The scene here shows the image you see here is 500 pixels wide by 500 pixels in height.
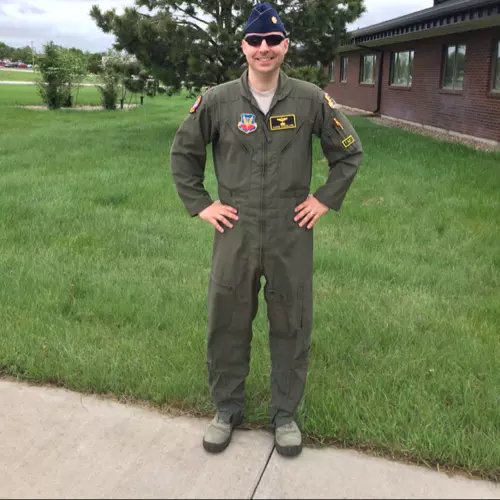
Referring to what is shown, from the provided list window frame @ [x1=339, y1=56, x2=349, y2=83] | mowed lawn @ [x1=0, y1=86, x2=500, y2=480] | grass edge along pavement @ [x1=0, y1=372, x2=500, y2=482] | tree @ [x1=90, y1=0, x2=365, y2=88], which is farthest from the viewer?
window frame @ [x1=339, y1=56, x2=349, y2=83]

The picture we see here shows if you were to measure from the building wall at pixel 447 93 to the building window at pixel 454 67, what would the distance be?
16 centimetres

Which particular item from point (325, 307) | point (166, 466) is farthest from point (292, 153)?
point (325, 307)

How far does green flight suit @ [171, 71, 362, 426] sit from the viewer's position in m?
2.42

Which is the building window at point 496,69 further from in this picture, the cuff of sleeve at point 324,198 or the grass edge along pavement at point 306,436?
the grass edge along pavement at point 306,436

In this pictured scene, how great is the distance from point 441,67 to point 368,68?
864cm

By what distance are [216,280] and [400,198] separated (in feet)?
17.2

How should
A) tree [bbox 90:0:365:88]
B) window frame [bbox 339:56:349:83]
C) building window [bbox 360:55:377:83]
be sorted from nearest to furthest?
1. tree [bbox 90:0:365:88]
2. building window [bbox 360:55:377:83]
3. window frame [bbox 339:56:349:83]

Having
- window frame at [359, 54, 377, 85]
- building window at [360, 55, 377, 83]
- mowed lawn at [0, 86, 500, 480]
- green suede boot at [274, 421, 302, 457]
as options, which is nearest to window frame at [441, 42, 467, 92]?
window frame at [359, 54, 377, 85]

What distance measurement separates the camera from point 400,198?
7387 millimetres

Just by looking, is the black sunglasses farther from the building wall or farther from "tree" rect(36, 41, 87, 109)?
"tree" rect(36, 41, 87, 109)

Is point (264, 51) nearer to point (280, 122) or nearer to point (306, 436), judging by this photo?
point (280, 122)

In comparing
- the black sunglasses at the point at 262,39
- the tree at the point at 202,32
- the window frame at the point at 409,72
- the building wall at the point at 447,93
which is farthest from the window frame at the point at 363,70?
the black sunglasses at the point at 262,39

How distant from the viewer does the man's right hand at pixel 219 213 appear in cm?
249

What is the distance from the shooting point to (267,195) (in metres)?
2.43
